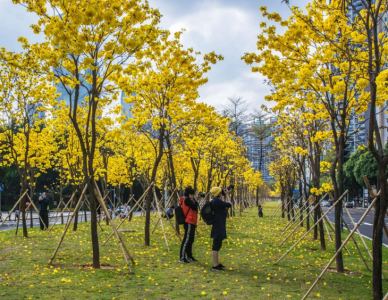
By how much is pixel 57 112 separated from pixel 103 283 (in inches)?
372

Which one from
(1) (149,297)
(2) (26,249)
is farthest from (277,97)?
(2) (26,249)

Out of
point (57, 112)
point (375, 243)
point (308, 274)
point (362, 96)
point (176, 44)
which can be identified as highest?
point (176, 44)

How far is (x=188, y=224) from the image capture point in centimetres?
833

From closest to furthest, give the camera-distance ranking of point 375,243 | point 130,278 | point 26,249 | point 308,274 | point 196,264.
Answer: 1. point 375,243
2. point 130,278
3. point 308,274
4. point 196,264
5. point 26,249

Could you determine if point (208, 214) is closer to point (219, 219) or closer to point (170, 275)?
point (219, 219)

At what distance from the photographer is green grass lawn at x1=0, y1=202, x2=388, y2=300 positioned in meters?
5.54

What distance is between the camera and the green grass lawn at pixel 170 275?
5.54 m

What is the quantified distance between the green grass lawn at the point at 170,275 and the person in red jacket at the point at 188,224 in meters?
0.29

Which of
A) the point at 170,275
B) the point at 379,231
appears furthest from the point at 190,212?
the point at 379,231

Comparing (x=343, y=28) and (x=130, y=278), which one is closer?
(x=130, y=278)

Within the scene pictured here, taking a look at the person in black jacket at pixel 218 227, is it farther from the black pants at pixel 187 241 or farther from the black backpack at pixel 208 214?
the black pants at pixel 187 241

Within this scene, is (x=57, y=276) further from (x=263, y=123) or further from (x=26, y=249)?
(x=263, y=123)

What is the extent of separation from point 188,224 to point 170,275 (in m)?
1.69

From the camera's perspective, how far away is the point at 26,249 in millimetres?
9484
